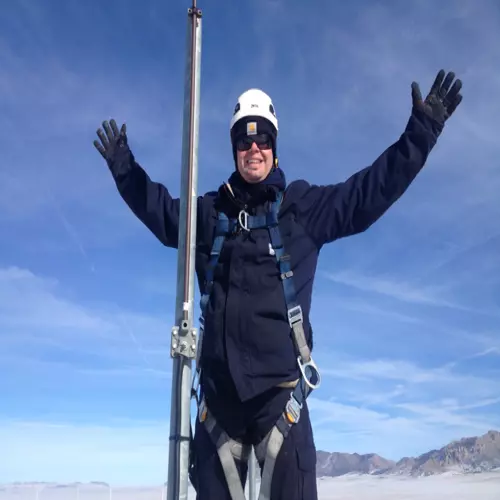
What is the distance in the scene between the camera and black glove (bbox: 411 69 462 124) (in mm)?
3879

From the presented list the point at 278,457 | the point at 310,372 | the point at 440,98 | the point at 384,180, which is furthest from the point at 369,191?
the point at 278,457

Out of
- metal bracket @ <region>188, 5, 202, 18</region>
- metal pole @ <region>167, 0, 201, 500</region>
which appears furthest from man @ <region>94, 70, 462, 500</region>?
metal bracket @ <region>188, 5, 202, 18</region>

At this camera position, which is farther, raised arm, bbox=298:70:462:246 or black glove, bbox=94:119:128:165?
black glove, bbox=94:119:128:165

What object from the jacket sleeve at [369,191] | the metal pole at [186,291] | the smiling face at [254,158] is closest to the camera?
the metal pole at [186,291]

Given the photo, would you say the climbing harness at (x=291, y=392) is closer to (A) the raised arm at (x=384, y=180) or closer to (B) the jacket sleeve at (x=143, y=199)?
(A) the raised arm at (x=384, y=180)

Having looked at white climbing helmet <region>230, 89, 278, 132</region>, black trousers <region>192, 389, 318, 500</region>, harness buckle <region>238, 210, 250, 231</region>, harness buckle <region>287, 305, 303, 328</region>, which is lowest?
black trousers <region>192, 389, 318, 500</region>

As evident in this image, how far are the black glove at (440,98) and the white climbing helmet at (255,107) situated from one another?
99cm

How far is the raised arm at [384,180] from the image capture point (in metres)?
3.87

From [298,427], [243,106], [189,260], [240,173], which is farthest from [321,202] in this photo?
[298,427]

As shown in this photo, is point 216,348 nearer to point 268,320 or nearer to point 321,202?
point 268,320

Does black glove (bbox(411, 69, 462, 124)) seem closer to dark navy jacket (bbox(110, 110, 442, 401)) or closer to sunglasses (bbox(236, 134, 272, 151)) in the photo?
dark navy jacket (bbox(110, 110, 442, 401))

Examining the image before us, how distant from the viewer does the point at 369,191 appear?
155 inches

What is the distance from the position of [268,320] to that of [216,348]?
374 millimetres

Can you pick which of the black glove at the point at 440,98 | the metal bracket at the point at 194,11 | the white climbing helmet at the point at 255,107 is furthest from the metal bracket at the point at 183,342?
the black glove at the point at 440,98
